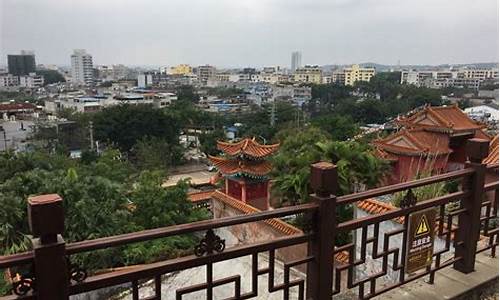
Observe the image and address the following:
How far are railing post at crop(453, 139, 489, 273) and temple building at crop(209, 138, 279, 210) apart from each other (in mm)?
10116

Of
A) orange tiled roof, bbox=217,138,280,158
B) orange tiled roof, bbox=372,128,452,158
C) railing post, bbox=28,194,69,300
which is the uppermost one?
railing post, bbox=28,194,69,300

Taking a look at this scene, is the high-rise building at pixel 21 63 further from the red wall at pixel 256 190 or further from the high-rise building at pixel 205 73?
the red wall at pixel 256 190

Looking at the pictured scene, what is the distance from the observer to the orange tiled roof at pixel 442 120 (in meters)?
12.6

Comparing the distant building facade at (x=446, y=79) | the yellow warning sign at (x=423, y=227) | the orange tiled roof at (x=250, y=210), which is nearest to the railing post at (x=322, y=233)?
the yellow warning sign at (x=423, y=227)

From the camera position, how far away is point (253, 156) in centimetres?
1284

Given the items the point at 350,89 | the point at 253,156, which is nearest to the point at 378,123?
the point at 350,89

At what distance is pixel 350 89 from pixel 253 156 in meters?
49.7

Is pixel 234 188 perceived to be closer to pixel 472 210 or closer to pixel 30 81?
pixel 472 210

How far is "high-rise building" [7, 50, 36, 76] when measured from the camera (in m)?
88.9

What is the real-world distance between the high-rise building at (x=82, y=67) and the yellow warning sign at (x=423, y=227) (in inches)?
4159

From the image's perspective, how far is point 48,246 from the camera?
134 cm

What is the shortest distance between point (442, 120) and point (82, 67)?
4086 inches

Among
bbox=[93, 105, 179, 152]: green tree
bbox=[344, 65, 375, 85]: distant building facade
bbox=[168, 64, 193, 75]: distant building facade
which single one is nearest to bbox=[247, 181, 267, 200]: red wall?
bbox=[93, 105, 179, 152]: green tree

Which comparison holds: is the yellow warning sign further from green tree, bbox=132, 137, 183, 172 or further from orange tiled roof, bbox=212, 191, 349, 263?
green tree, bbox=132, 137, 183, 172
